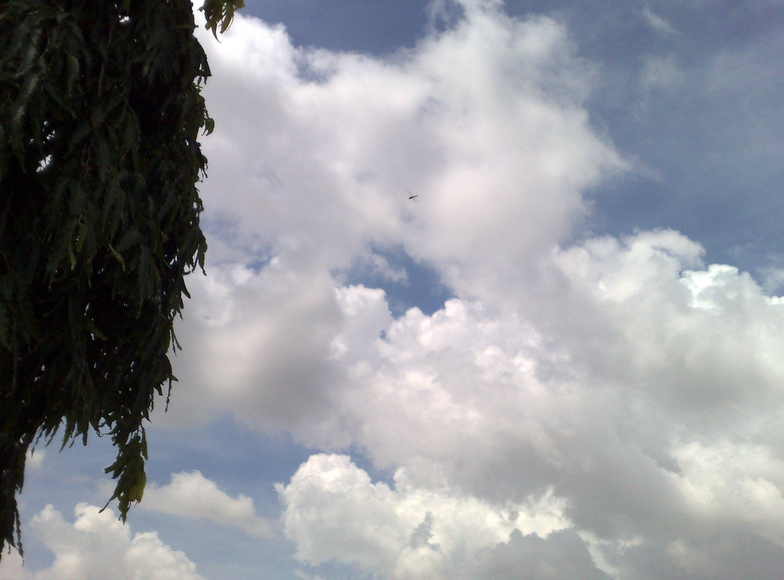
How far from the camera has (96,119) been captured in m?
6.47

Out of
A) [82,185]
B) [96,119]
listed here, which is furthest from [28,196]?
[96,119]

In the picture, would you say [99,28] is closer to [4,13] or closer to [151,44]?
[151,44]

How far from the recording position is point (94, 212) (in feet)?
20.1

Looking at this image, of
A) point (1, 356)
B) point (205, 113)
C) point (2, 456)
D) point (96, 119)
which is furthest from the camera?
point (205, 113)

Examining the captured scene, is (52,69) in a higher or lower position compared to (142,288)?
higher

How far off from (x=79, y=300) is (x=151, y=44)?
284cm

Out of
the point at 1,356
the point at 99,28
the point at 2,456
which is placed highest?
the point at 99,28

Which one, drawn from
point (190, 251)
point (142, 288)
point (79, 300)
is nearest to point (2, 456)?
point (79, 300)

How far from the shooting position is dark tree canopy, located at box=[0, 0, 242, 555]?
597cm

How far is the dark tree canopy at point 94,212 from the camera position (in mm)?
5973

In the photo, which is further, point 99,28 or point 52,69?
point 99,28

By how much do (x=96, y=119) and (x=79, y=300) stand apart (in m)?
1.80

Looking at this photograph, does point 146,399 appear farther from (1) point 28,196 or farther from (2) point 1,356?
(1) point 28,196

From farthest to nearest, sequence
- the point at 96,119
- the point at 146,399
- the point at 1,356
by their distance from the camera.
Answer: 1. the point at 146,399
2. the point at 96,119
3. the point at 1,356
